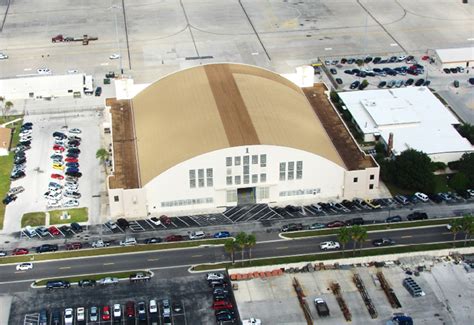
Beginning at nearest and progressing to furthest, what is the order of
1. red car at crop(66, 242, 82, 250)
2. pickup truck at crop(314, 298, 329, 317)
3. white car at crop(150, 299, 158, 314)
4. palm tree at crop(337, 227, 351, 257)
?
pickup truck at crop(314, 298, 329, 317) → white car at crop(150, 299, 158, 314) → palm tree at crop(337, 227, 351, 257) → red car at crop(66, 242, 82, 250)

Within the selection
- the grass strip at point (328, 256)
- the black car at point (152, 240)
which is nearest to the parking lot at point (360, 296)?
the grass strip at point (328, 256)

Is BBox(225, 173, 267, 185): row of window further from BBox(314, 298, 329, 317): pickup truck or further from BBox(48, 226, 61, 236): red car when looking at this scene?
BBox(48, 226, 61, 236): red car

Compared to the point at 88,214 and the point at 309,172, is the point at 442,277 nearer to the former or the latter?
the point at 309,172

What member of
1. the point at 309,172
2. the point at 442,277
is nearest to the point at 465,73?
the point at 309,172

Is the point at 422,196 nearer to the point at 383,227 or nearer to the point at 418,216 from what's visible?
the point at 418,216

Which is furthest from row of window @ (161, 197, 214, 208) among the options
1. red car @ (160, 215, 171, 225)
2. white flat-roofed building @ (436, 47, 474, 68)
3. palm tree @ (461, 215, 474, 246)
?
white flat-roofed building @ (436, 47, 474, 68)

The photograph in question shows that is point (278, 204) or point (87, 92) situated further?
point (87, 92)
